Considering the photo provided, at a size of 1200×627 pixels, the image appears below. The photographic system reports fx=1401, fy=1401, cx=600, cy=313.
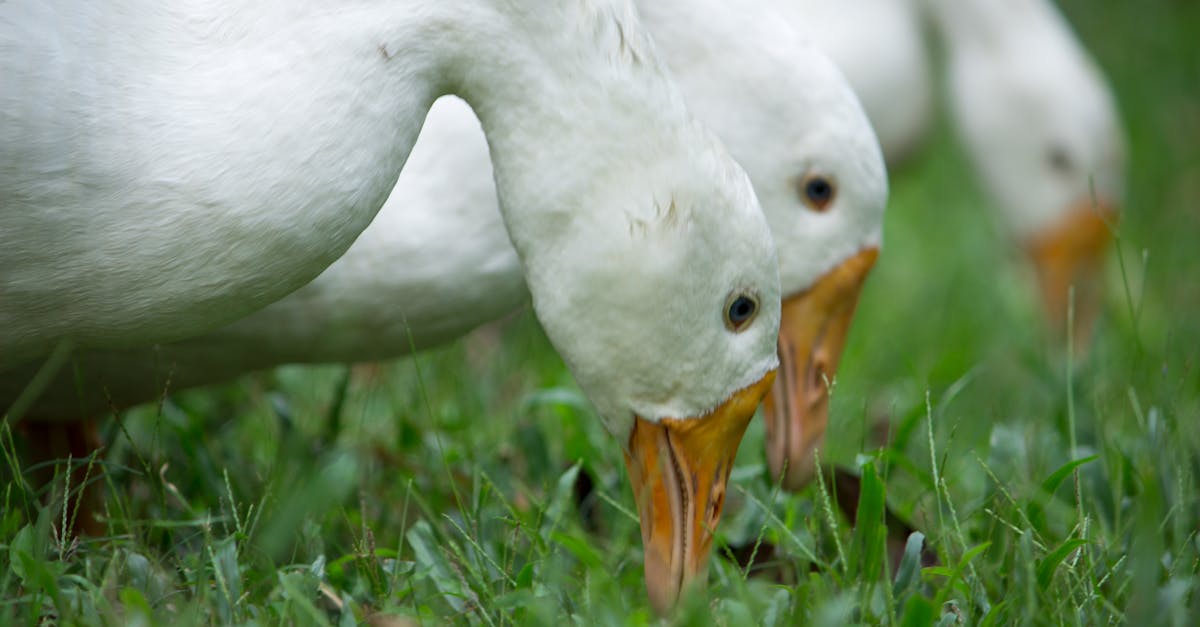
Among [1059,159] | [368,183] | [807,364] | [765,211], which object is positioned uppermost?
[368,183]

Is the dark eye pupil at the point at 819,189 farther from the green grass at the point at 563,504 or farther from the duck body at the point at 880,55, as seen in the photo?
the duck body at the point at 880,55

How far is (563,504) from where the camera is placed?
110 inches

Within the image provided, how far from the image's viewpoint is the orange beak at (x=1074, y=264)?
4902mm

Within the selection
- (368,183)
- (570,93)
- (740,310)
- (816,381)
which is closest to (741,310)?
(740,310)

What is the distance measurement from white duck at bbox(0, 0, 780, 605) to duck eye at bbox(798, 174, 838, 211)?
717 millimetres

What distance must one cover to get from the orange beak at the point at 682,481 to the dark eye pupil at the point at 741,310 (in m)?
0.13

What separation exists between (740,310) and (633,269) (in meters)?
0.20

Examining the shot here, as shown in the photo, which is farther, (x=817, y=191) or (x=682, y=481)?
(x=817, y=191)

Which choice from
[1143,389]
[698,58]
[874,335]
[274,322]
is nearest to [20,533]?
[274,322]

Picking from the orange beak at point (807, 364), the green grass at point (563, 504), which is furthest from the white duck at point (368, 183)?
the orange beak at point (807, 364)

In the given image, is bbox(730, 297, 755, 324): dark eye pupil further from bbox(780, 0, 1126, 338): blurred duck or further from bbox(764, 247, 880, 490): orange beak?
bbox(780, 0, 1126, 338): blurred duck

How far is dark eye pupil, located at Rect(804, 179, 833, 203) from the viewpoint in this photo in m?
2.95

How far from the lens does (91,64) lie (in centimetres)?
203

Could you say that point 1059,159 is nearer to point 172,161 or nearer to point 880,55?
point 880,55
